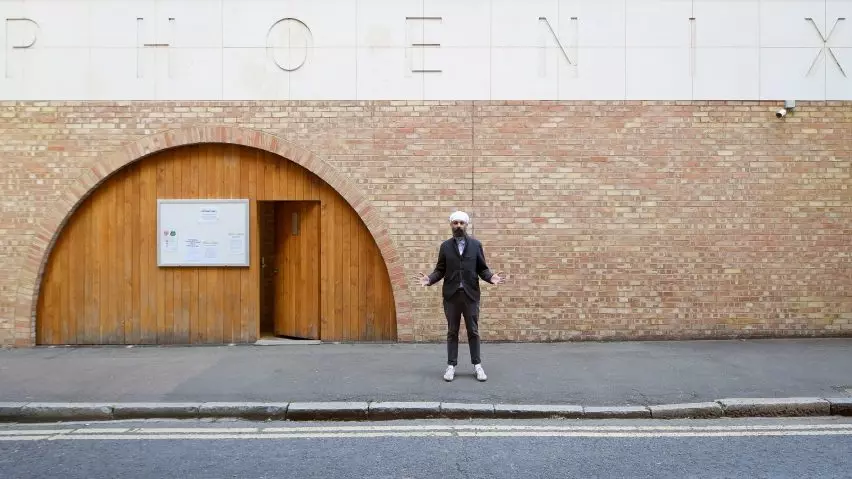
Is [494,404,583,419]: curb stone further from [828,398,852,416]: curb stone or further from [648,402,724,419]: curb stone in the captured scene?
[828,398,852,416]: curb stone

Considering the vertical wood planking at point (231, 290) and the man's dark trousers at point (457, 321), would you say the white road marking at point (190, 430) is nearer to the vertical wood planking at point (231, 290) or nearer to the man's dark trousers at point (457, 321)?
the man's dark trousers at point (457, 321)

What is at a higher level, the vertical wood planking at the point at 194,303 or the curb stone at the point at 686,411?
the vertical wood planking at the point at 194,303

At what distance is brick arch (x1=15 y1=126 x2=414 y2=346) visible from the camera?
31.3 ft

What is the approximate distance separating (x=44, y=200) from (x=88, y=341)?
80.4 inches

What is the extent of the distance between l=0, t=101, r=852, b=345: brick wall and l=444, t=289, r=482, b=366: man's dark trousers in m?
2.08

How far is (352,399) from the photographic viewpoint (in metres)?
6.59

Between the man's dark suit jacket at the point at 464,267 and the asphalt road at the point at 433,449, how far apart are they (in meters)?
1.72

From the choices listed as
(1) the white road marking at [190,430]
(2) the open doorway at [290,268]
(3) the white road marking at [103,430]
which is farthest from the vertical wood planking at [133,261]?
(1) the white road marking at [190,430]

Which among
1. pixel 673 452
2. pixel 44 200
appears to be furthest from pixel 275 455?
pixel 44 200

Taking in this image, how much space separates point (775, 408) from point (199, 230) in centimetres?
742

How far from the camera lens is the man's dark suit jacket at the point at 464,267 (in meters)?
7.48

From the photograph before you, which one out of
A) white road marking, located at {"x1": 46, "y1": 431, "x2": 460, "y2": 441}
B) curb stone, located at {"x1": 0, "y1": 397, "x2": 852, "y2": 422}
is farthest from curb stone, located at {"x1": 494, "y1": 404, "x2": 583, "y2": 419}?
white road marking, located at {"x1": 46, "y1": 431, "x2": 460, "y2": 441}

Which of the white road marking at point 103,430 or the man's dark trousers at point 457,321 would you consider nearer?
the white road marking at point 103,430
